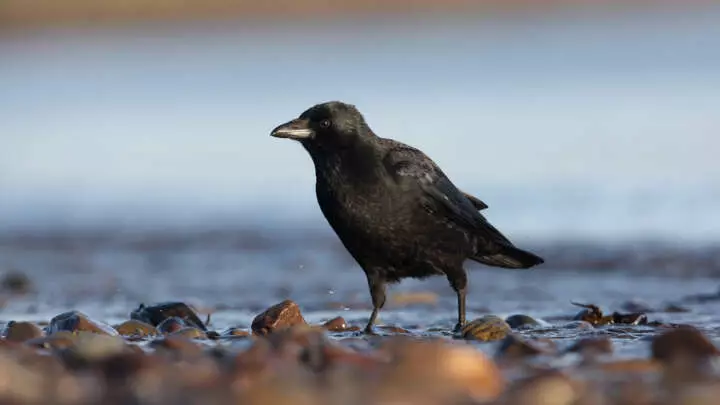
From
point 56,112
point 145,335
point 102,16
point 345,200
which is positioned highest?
point 102,16

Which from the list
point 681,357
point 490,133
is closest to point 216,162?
point 490,133

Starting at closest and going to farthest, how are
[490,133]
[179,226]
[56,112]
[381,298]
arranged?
[381,298]
[179,226]
[490,133]
[56,112]

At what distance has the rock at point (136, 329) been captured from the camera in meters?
6.13

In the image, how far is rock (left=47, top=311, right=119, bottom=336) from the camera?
5.81 meters

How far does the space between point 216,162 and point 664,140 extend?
4981mm

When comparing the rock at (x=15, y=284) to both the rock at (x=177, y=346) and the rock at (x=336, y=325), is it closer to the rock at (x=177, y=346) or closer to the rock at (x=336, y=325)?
the rock at (x=336, y=325)

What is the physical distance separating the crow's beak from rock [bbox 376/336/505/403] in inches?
104

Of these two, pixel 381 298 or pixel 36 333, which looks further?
pixel 381 298

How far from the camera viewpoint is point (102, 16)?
28672 mm

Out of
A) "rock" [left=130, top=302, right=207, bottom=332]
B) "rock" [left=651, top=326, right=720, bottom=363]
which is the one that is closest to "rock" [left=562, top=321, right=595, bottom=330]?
"rock" [left=651, top=326, right=720, bottom=363]

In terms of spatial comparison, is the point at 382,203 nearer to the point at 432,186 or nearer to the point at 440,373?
the point at 432,186

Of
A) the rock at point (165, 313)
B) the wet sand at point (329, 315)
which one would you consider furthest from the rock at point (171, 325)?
the rock at point (165, 313)

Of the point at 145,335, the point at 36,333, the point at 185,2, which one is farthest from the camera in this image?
the point at 185,2

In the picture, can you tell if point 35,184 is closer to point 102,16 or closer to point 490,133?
point 490,133
